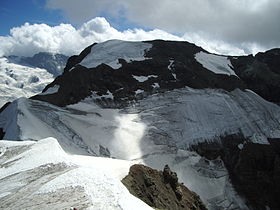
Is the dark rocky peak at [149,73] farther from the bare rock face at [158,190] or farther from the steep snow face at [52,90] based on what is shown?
the bare rock face at [158,190]

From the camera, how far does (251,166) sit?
75.4 metres

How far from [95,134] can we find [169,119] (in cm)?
1732

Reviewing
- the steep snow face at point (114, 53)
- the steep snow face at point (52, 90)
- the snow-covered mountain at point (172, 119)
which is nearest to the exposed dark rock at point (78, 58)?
the steep snow face at point (114, 53)

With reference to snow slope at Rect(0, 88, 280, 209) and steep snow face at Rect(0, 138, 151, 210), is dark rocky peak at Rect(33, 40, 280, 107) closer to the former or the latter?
snow slope at Rect(0, 88, 280, 209)

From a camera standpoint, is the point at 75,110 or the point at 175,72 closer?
the point at 75,110

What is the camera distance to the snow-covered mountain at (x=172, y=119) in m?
67.8

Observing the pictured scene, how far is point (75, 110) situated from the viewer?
76.6 meters

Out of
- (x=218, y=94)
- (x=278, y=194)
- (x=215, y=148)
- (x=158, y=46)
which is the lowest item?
(x=278, y=194)

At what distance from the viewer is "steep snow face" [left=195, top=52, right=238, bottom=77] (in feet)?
339

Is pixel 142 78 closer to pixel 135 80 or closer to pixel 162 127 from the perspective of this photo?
pixel 135 80

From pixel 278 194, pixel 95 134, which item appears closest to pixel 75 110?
pixel 95 134

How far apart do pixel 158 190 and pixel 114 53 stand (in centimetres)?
6786

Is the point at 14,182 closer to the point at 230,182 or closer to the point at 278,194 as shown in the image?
the point at 230,182

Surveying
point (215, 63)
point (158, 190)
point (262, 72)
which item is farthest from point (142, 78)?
point (158, 190)
